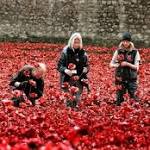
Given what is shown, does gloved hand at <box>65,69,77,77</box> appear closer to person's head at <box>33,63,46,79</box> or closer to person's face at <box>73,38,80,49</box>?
person's face at <box>73,38,80,49</box>

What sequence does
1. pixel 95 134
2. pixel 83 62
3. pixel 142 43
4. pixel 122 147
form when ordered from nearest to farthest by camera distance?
pixel 122 147 < pixel 95 134 < pixel 83 62 < pixel 142 43

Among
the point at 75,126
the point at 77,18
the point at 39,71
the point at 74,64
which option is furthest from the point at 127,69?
the point at 77,18

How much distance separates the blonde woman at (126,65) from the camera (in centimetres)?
1212

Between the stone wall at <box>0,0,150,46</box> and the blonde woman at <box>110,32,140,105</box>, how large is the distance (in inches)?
786

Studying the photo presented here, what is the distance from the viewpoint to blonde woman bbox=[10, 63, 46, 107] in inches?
405

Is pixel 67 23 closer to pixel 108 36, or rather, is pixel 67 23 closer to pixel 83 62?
pixel 108 36

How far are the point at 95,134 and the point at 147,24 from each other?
24.8m

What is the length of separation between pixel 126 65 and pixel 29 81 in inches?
105

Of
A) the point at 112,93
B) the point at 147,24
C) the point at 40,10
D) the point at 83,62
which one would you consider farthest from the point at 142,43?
the point at 83,62

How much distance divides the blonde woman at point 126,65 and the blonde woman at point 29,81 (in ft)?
6.96

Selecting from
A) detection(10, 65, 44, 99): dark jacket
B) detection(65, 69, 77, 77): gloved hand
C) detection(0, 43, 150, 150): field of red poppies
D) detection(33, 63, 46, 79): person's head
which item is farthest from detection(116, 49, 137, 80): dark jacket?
detection(33, 63, 46, 79): person's head

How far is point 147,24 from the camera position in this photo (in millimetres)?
32344

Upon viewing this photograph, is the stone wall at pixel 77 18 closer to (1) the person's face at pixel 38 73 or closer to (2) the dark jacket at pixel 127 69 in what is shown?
(2) the dark jacket at pixel 127 69

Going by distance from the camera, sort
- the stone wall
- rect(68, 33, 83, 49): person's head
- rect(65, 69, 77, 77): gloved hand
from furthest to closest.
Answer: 1. the stone wall
2. rect(65, 69, 77, 77): gloved hand
3. rect(68, 33, 83, 49): person's head
